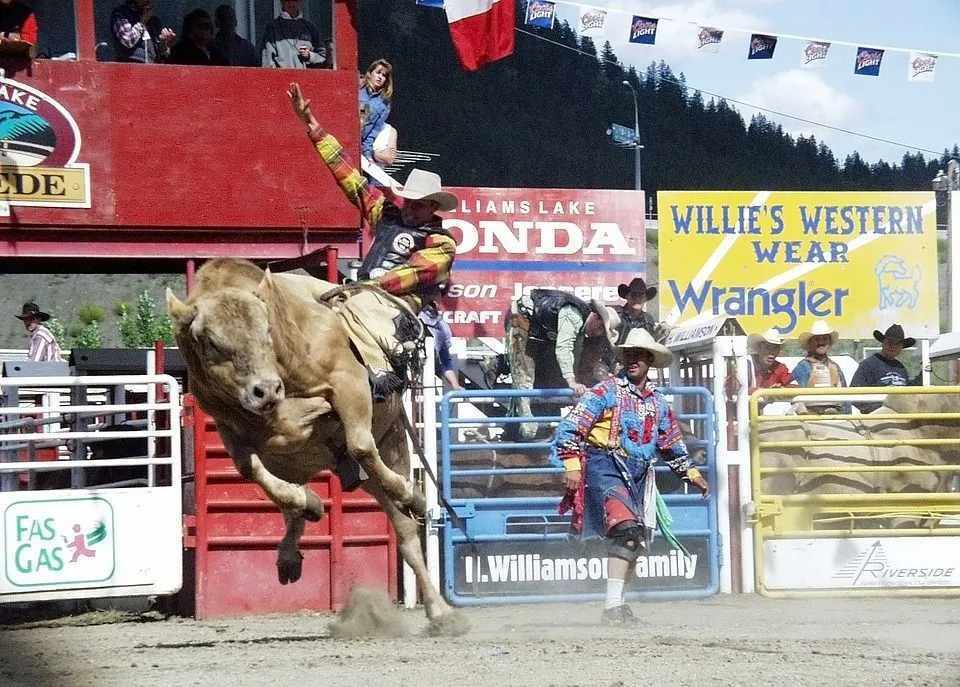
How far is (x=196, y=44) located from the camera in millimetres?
11227

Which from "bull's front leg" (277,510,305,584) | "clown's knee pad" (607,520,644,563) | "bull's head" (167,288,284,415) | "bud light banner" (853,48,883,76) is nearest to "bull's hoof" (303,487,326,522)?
"bull's front leg" (277,510,305,584)

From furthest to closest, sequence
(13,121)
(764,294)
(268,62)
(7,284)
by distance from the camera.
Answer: (7,284) → (764,294) → (268,62) → (13,121)

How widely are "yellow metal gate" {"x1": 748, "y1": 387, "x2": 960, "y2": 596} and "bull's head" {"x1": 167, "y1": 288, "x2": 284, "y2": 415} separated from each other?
4816 millimetres

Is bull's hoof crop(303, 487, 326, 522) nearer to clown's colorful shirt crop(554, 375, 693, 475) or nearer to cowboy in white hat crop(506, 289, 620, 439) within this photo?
clown's colorful shirt crop(554, 375, 693, 475)

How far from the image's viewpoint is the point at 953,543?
10.8 metres

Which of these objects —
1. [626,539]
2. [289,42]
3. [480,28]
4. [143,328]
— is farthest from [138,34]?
[143,328]

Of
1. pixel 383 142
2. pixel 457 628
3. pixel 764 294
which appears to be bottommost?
pixel 457 628

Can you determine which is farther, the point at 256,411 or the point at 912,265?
the point at 912,265

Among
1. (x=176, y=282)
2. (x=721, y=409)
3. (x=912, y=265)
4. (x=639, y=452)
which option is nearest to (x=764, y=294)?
(x=912, y=265)

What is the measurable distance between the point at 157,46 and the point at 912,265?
8378mm

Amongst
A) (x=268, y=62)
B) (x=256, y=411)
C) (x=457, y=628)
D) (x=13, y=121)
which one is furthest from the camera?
(x=268, y=62)

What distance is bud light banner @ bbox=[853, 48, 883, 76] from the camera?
1504cm

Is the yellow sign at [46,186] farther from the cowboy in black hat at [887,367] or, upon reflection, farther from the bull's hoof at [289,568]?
the cowboy in black hat at [887,367]

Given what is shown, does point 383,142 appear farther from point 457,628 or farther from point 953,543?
point 953,543
